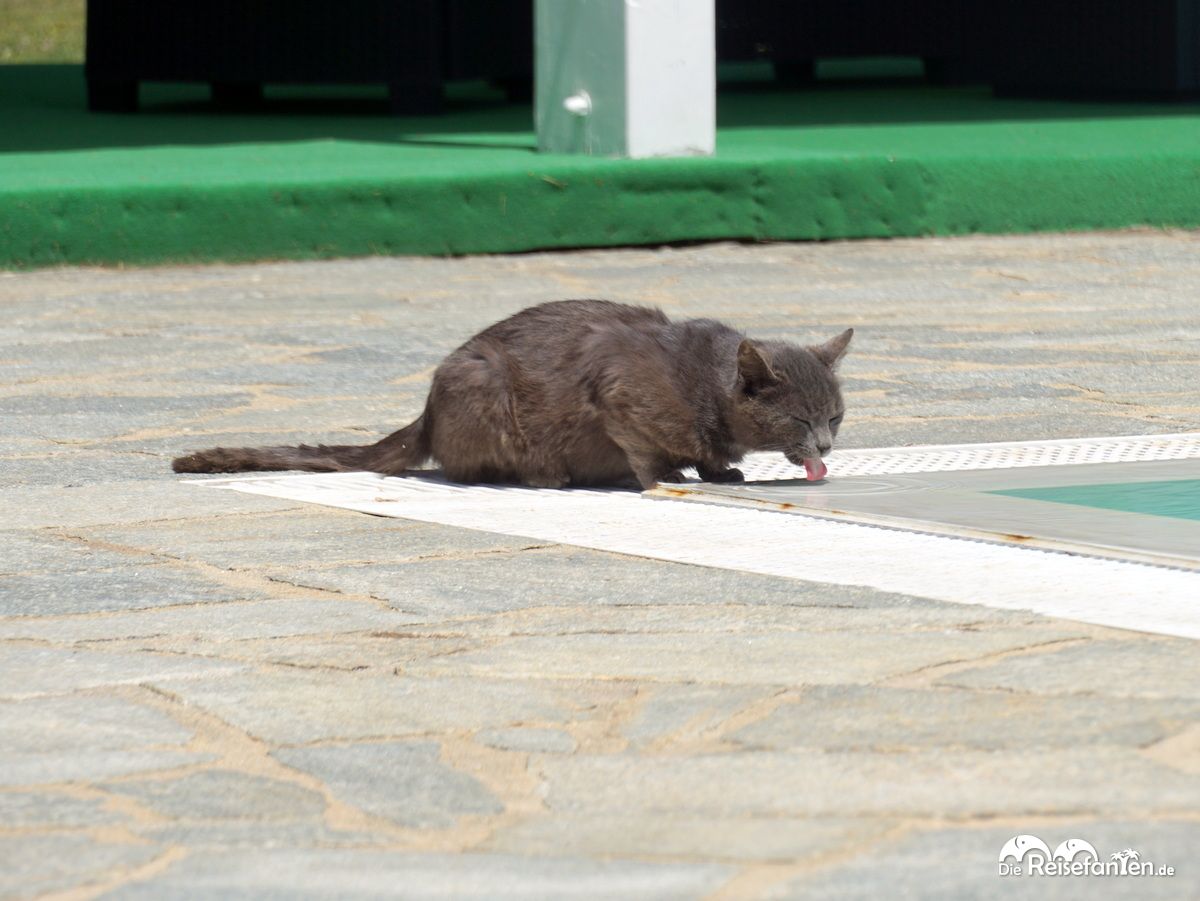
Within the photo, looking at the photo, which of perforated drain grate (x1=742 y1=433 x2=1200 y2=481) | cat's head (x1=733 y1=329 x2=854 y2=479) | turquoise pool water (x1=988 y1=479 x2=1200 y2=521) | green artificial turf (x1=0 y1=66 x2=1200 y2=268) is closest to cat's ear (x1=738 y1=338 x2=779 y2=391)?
cat's head (x1=733 y1=329 x2=854 y2=479)

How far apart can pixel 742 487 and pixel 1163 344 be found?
116 inches

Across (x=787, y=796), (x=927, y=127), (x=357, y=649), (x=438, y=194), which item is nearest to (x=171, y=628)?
(x=357, y=649)

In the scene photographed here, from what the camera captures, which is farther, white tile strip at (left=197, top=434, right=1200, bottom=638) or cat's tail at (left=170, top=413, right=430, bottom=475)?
cat's tail at (left=170, top=413, right=430, bottom=475)

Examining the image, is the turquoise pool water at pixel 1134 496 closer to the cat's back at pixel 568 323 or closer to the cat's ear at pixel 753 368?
the cat's ear at pixel 753 368

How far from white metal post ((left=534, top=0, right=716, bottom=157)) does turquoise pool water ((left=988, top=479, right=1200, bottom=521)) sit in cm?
558

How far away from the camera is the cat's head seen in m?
4.89

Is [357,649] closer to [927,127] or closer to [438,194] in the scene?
[438,194]

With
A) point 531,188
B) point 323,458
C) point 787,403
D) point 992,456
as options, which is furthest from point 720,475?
point 531,188

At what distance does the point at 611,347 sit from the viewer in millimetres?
5004

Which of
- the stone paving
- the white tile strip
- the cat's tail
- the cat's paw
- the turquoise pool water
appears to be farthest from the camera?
the cat's tail

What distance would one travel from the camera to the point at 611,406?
493 cm

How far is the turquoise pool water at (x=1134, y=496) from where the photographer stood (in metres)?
4.53

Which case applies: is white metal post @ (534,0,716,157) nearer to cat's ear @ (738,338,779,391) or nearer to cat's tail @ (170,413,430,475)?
cat's tail @ (170,413,430,475)

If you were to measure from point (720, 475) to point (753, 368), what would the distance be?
31cm
